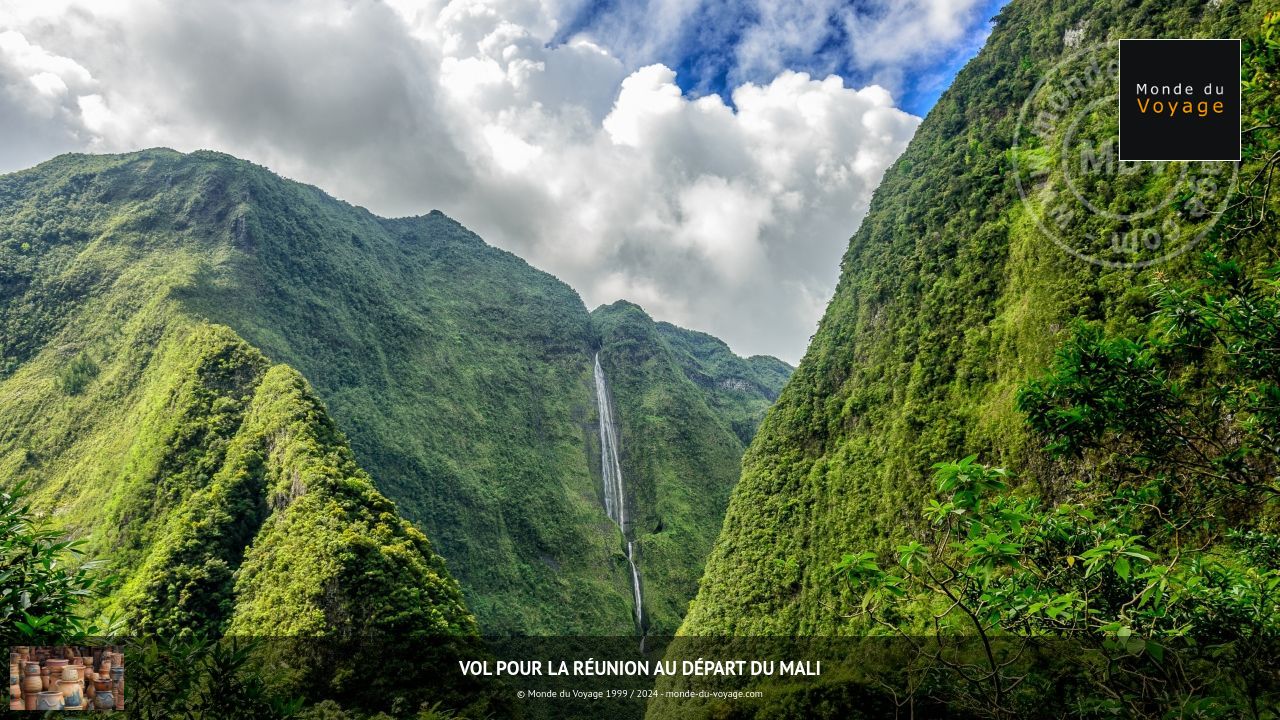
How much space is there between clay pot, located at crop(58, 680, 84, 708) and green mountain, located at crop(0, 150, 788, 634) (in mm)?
22875

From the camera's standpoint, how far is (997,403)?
1007 inches

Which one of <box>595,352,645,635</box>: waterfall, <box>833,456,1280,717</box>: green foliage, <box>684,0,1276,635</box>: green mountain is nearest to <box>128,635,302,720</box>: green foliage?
<box>833,456,1280,717</box>: green foliage

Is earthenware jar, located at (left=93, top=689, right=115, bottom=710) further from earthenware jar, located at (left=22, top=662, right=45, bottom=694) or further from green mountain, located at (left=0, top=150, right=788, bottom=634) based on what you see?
green mountain, located at (left=0, top=150, right=788, bottom=634)

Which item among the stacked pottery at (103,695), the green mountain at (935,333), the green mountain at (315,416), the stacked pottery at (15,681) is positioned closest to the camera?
the stacked pottery at (15,681)

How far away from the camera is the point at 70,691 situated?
4.09 m

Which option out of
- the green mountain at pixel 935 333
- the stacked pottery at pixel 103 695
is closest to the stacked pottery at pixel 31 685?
the stacked pottery at pixel 103 695

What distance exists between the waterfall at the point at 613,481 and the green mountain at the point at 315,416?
143 centimetres

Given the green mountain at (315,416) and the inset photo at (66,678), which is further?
the green mountain at (315,416)

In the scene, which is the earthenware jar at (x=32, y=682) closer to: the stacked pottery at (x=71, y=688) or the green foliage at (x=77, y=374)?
the stacked pottery at (x=71, y=688)

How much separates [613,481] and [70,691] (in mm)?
79942

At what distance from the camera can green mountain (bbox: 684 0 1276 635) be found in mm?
23984

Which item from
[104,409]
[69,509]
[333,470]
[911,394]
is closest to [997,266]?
[911,394]

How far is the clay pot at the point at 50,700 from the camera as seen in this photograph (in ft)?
13.2

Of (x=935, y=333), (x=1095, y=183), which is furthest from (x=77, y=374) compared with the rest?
(x=1095, y=183)
